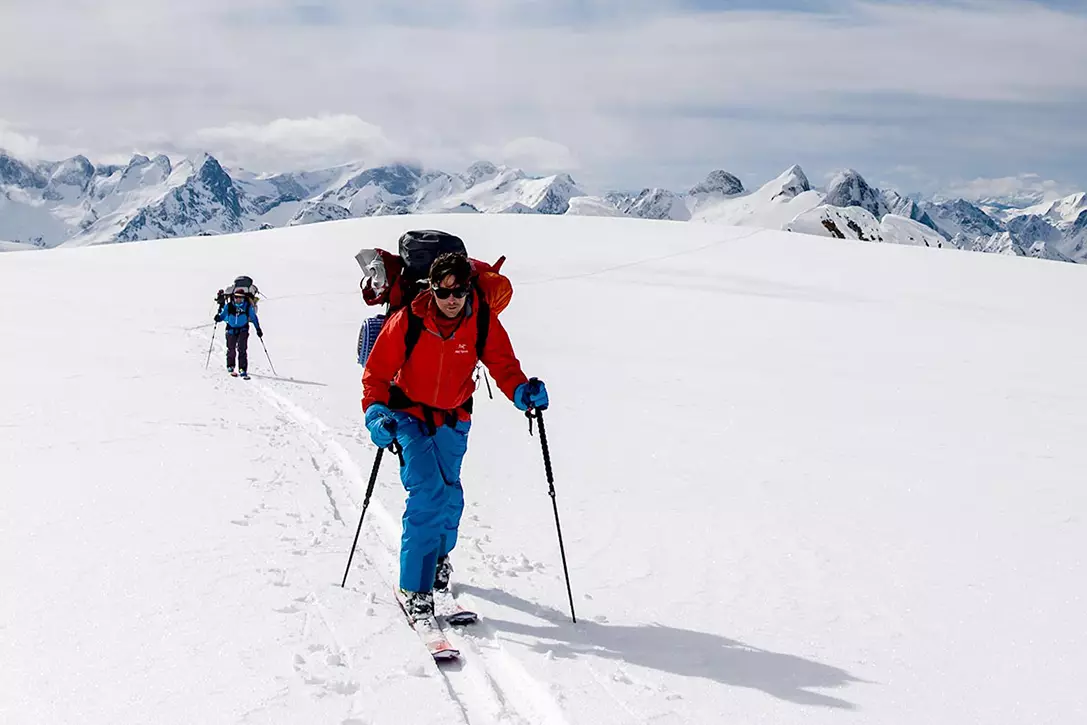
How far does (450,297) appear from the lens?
4.92 m

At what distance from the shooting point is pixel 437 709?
418cm

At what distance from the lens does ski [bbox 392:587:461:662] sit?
15.6 feet

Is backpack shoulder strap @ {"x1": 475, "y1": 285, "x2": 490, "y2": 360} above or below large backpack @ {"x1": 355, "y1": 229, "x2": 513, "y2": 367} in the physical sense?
below

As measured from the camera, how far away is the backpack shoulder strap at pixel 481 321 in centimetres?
523

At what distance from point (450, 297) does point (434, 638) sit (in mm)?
2079

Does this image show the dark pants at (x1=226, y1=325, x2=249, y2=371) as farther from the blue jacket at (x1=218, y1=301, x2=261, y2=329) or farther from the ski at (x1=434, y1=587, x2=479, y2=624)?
the ski at (x1=434, y1=587, x2=479, y2=624)

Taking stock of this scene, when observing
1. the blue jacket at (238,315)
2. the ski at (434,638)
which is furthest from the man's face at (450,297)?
the blue jacket at (238,315)

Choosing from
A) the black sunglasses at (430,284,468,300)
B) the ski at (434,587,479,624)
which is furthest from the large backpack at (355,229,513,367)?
the ski at (434,587,479,624)

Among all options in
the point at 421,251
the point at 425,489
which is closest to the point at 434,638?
the point at 425,489

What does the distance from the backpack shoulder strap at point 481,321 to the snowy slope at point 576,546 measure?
6.15ft

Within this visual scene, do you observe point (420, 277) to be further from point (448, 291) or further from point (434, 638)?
point (434, 638)

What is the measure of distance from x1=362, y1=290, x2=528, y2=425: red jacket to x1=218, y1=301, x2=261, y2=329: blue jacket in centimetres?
1209

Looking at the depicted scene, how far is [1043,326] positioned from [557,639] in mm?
28677

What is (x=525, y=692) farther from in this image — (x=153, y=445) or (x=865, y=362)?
(x=865, y=362)
